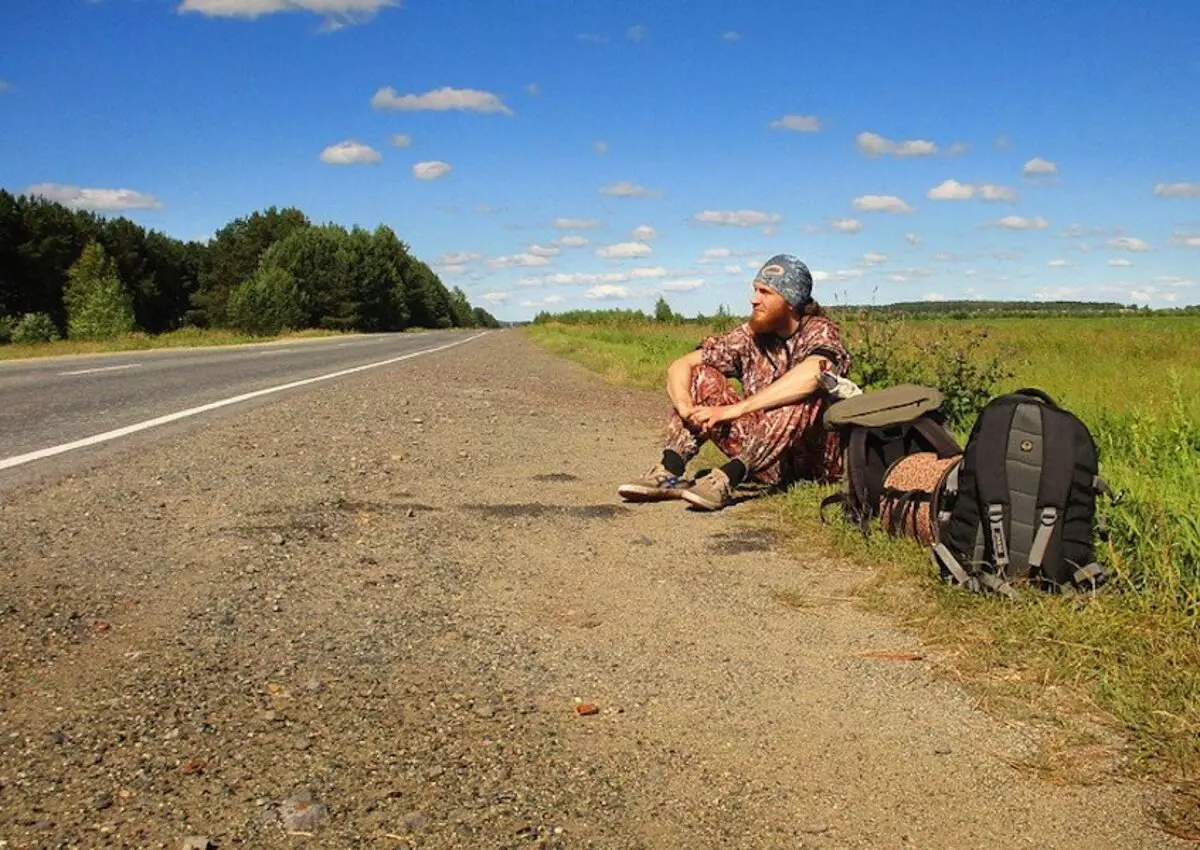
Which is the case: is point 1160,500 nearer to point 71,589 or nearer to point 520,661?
point 520,661

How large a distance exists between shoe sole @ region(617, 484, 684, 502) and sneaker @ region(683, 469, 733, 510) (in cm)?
9

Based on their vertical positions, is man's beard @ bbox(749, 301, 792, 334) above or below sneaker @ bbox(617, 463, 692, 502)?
above

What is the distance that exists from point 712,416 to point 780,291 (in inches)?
30.7

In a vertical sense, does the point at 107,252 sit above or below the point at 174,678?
above

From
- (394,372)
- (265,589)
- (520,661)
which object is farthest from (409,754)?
(394,372)

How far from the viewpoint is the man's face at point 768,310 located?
214 inches

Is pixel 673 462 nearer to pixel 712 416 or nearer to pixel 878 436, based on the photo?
pixel 712 416

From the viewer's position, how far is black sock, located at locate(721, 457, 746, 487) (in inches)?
216

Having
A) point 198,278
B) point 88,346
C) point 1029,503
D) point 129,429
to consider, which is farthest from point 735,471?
point 198,278

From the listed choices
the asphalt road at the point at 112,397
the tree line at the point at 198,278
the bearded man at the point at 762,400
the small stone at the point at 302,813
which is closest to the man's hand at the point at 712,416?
the bearded man at the point at 762,400

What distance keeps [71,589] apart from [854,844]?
278cm

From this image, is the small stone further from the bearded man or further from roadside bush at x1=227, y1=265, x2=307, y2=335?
roadside bush at x1=227, y1=265, x2=307, y2=335

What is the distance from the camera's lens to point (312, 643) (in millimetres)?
3061

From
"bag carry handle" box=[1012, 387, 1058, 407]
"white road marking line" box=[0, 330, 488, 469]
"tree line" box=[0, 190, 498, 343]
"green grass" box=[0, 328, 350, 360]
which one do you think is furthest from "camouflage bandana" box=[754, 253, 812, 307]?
"tree line" box=[0, 190, 498, 343]
